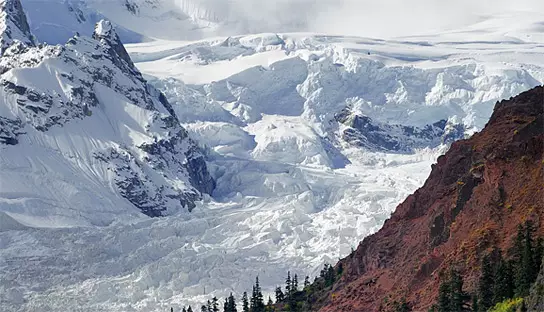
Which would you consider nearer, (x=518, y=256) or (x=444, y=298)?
(x=444, y=298)

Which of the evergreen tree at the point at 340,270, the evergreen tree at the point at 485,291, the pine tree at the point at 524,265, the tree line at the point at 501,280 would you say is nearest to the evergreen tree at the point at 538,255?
the tree line at the point at 501,280

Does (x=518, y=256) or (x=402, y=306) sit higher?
(x=518, y=256)

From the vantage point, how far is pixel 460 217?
289 ft

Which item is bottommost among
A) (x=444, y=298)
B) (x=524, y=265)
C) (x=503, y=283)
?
(x=444, y=298)

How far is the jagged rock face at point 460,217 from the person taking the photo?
84.4 metres

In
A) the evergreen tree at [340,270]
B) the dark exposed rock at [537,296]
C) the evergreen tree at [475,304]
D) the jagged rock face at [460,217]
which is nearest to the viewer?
the dark exposed rock at [537,296]

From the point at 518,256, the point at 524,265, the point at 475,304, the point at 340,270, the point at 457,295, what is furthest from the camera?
the point at 340,270

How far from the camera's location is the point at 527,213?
275 ft

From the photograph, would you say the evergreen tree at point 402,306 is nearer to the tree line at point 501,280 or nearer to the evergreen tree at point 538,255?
the tree line at point 501,280

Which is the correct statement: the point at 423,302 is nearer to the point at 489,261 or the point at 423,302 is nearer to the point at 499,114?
the point at 489,261

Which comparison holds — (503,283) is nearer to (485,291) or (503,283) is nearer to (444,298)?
(485,291)

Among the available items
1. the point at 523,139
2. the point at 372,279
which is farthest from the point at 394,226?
the point at 523,139

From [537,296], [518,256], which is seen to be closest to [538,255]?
[518,256]

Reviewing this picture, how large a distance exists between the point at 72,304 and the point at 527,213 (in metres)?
128
